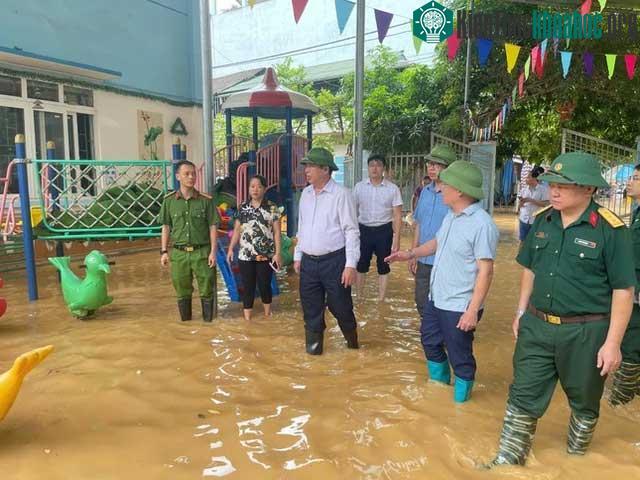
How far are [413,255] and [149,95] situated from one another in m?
9.37

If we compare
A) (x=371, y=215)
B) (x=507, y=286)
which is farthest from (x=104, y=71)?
(x=507, y=286)

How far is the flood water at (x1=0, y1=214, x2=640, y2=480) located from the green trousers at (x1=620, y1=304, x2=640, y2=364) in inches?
13.8

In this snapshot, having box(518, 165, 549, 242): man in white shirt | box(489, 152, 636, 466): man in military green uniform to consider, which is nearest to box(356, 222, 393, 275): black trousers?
box(518, 165, 549, 242): man in white shirt

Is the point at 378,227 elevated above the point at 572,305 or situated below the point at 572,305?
above

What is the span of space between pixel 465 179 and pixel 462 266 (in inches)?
19.9

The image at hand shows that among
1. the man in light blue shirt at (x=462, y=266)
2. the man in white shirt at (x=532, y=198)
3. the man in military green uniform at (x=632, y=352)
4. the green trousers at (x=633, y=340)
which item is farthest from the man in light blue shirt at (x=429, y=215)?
the man in white shirt at (x=532, y=198)

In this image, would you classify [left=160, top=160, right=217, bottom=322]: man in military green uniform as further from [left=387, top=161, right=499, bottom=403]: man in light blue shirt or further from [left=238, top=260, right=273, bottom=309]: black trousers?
[left=387, top=161, right=499, bottom=403]: man in light blue shirt

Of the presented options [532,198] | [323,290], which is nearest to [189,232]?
[323,290]

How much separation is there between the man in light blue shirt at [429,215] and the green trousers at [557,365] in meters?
1.51

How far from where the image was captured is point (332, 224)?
4.02 meters

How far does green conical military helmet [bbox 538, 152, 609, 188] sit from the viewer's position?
7.54 ft

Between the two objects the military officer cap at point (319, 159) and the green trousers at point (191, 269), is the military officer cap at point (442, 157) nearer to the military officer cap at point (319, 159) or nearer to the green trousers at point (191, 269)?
the military officer cap at point (319, 159)

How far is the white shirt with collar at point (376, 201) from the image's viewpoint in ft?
17.9

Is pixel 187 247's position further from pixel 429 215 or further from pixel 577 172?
pixel 577 172
